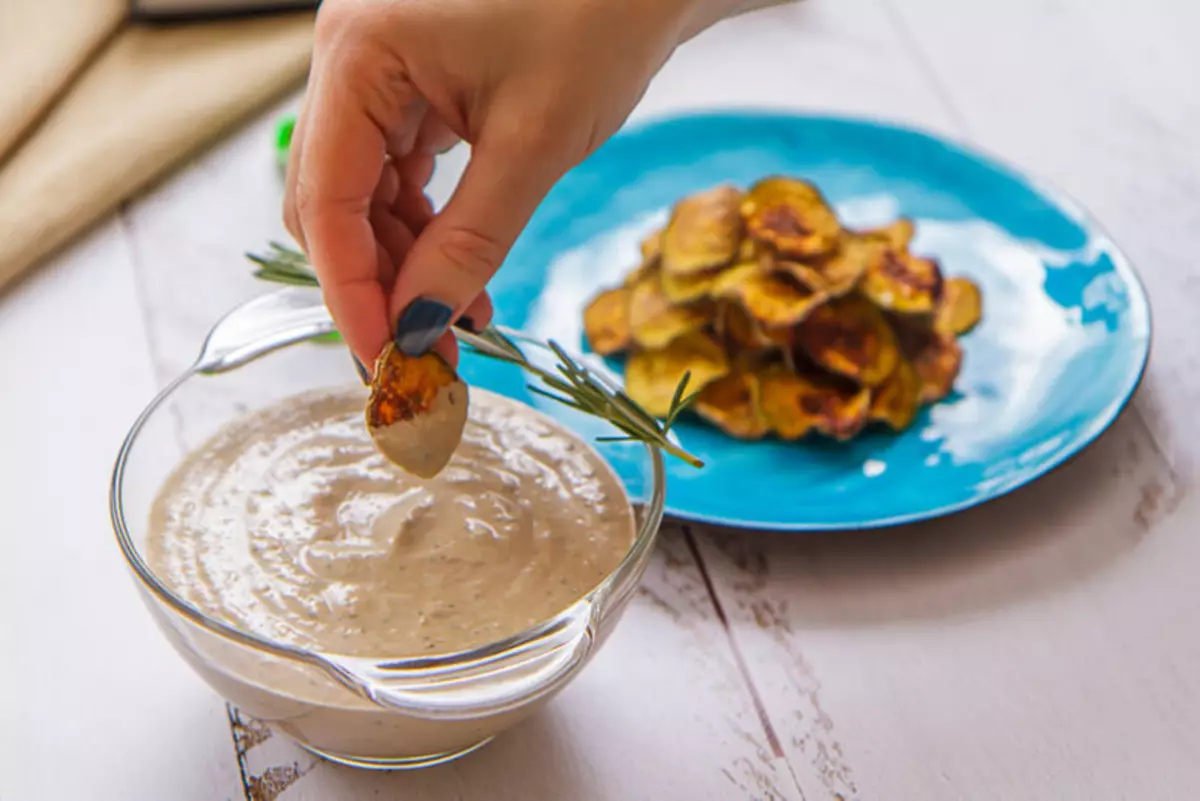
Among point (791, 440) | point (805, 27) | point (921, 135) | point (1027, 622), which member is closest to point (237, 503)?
point (791, 440)

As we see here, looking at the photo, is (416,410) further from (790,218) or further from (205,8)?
(205,8)

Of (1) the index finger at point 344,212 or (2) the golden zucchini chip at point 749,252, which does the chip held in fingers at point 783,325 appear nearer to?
(2) the golden zucchini chip at point 749,252

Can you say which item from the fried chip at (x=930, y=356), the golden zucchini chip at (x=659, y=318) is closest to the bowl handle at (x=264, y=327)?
the golden zucchini chip at (x=659, y=318)

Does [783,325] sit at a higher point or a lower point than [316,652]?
lower

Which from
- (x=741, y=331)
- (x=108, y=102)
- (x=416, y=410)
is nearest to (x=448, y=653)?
(x=416, y=410)

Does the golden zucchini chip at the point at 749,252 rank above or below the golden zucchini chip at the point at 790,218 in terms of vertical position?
below

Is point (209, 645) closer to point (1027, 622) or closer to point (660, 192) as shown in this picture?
point (1027, 622)
